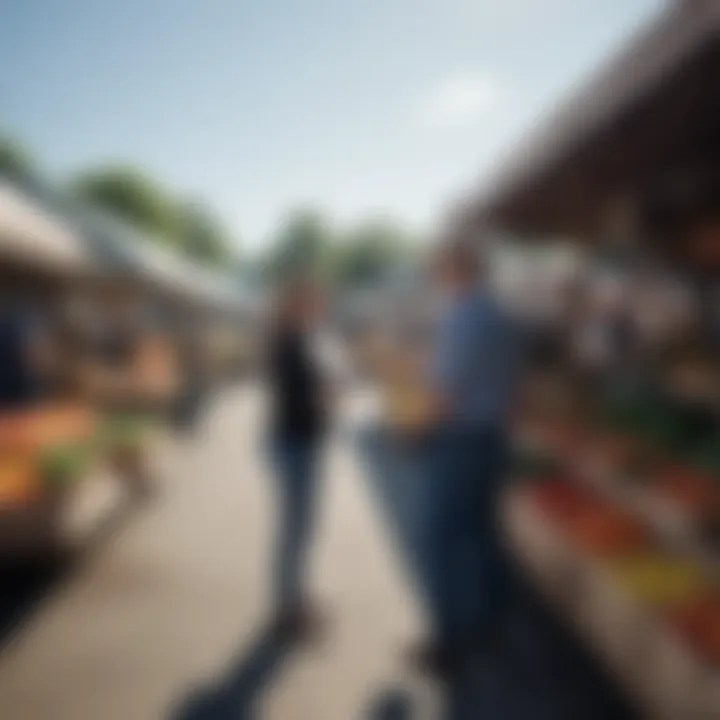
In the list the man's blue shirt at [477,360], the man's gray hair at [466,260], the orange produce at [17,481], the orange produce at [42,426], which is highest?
the man's gray hair at [466,260]

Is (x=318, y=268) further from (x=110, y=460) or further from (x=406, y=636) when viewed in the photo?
(x=110, y=460)

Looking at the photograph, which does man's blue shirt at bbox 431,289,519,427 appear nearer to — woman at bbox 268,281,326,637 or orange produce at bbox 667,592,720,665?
woman at bbox 268,281,326,637

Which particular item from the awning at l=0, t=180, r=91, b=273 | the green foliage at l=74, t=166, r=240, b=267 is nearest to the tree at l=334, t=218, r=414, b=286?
the green foliage at l=74, t=166, r=240, b=267

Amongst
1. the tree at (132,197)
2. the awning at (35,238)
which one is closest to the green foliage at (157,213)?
the tree at (132,197)

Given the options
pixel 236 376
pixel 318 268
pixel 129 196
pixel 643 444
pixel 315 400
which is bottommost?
pixel 236 376

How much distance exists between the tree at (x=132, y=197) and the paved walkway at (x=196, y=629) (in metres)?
40.6

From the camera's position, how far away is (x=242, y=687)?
104 inches

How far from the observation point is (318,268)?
3426 mm

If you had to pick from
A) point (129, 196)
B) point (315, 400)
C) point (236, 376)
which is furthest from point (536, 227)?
point (129, 196)

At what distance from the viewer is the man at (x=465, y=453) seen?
108 inches

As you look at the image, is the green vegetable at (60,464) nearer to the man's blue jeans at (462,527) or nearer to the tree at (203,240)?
the man's blue jeans at (462,527)

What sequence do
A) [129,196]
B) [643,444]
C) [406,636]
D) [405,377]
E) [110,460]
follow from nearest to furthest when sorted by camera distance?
[406,636] < [643,444] < [110,460] < [405,377] < [129,196]

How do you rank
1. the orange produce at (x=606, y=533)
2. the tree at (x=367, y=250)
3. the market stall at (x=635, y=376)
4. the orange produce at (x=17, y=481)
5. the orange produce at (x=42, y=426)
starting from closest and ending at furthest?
the market stall at (x=635, y=376) < the orange produce at (x=606, y=533) < the orange produce at (x=17, y=481) < the orange produce at (x=42, y=426) < the tree at (x=367, y=250)

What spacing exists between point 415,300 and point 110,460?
306 inches
